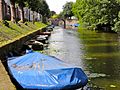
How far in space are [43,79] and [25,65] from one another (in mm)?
1937

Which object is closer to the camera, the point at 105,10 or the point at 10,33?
the point at 10,33

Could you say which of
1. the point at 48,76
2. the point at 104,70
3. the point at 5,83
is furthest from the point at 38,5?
the point at 5,83

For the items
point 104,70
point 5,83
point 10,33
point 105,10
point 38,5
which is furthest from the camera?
point 38,5

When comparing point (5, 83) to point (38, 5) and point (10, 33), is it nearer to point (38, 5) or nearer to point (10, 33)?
point (10, 33)

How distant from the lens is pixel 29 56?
20.1 m

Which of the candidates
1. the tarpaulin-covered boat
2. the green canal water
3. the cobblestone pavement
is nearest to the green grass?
the green canal water

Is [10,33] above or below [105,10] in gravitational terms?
below

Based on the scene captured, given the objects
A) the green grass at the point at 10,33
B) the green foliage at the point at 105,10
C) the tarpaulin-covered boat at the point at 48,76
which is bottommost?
the tarpaulin-covered boat at the point at 48,76

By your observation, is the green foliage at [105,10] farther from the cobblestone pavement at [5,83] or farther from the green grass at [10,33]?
the cobblestone pavement at [5,83]

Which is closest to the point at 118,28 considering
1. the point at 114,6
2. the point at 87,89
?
the point at 114,6

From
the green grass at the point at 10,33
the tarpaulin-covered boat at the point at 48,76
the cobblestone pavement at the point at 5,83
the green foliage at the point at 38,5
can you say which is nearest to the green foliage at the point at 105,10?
→ the green foliage at the point at 38,5

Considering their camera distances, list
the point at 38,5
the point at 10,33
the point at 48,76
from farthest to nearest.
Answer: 1. the point at 38,5
2. the point at 10,33
3. the point at 48,76

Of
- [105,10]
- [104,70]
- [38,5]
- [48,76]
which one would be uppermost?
[38,5]

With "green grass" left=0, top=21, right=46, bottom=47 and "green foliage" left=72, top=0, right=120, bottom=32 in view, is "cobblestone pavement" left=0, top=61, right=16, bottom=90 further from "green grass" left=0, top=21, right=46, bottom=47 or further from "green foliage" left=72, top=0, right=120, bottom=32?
"green foliage" left=72, top=0, right=120, bottom=32
